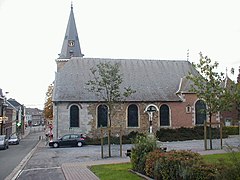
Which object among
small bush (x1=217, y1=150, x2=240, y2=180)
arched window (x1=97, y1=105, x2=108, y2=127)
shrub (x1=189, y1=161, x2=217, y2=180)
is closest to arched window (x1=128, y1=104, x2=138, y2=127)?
arched window (x1=97, y1=105, x2=108, y2=127)

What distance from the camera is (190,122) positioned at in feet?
120

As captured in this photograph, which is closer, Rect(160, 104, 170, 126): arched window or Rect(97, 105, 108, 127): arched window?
Rect(97, 105, 108, 127): arched window

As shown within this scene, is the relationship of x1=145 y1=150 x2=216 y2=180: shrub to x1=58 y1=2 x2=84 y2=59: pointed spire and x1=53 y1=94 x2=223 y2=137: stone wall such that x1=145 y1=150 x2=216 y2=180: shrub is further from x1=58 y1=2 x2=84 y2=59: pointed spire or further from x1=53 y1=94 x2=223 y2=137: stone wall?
x1=58 y1=2 x2=84 y2=59: pointed spire

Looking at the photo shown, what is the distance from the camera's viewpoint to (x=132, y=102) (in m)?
35.7

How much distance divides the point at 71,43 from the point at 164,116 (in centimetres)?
1952

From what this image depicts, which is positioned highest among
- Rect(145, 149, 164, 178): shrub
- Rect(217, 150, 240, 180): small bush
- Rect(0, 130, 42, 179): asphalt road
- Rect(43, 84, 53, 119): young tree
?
Rect(43, 84, 53, 119): young tree

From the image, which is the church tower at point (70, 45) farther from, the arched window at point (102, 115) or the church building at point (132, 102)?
the arched window at point (102, 115)

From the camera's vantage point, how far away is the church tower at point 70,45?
47191 millimetres

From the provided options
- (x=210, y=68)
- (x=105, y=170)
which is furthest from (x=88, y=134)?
(x=105, y=170)

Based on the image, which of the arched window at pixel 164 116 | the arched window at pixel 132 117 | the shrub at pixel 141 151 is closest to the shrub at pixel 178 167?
the shrub at pixel 141 151

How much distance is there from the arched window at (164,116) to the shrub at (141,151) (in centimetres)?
2320

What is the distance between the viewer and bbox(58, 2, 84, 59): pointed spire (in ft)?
156

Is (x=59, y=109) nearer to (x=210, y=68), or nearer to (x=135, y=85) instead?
(x=135, y=85)

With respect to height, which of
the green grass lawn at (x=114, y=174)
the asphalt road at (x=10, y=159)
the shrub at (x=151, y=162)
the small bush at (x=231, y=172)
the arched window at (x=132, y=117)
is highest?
the arched window at (x=132, y=117)
